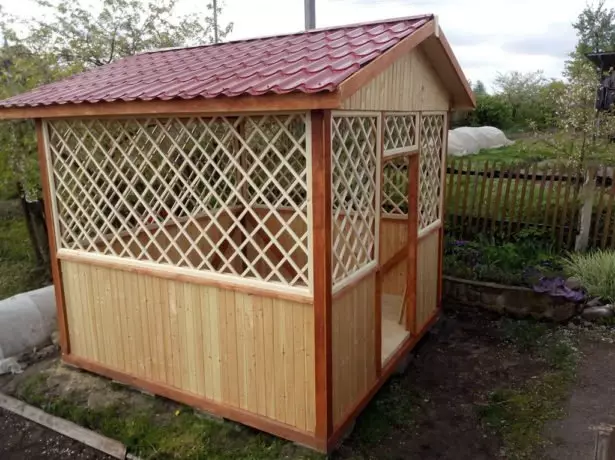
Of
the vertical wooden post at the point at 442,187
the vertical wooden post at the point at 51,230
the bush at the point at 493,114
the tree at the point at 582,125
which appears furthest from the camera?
the bush at the point at 493,114

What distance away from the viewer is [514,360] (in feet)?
16.5

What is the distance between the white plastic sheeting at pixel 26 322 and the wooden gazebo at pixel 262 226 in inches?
20.7

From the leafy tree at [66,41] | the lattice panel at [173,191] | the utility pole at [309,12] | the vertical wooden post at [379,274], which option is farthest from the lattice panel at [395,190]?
the leafy tree at [66,41]

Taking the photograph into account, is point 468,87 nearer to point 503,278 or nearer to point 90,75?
point 503,278

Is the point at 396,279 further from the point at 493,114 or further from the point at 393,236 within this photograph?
the point at 493,114

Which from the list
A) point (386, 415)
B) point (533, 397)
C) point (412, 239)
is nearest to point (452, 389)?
point (533, 397)

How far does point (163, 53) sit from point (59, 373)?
3.43 meters

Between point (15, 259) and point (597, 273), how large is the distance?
8.80 m

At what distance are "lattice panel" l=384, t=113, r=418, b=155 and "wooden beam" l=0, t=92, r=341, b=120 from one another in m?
1.28

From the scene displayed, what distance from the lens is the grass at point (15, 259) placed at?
785cm

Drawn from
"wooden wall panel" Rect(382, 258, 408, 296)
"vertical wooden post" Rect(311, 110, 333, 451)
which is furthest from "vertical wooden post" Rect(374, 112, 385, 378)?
"wooden wall panel" Rect(382, 258, 408, 296)

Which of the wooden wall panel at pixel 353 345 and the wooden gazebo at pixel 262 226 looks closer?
the wooden gazebo at pixel 262 226

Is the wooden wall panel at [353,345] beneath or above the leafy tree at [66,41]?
beneath

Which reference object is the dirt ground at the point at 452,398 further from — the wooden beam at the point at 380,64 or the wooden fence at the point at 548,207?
the wooden beam at the point at 380,64
